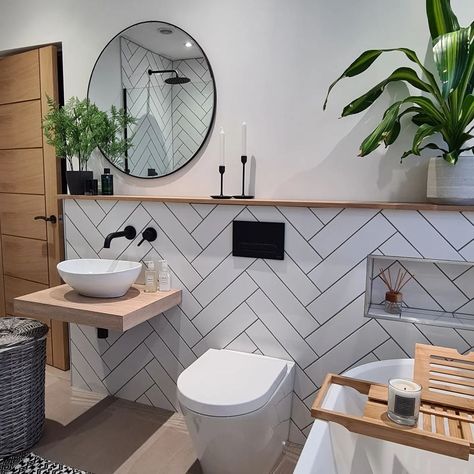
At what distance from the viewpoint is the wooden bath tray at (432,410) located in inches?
41.5

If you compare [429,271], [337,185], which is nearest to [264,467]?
[429,271]

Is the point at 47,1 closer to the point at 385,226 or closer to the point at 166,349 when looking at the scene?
the point at 166,349

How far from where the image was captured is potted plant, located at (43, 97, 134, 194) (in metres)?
2.22

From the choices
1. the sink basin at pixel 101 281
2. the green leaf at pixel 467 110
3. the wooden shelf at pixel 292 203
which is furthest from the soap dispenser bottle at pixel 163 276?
the green leaf at pixel 467 110

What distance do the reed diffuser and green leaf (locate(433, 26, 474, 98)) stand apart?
31.1 inches

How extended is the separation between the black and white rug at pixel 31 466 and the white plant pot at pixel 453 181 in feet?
6.43

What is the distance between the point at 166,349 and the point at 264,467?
2.71 ft

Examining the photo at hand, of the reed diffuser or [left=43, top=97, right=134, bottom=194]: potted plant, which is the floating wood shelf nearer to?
the reed diffuser

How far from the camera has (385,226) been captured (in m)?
1.72

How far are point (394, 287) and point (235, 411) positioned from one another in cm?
93

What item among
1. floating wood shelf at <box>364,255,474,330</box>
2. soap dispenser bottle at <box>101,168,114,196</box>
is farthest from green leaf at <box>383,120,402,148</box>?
soap dispenser bottle at <box>101,168,114,196</box>

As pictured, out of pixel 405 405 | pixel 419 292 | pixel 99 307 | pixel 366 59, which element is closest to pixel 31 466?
pixel 99 307

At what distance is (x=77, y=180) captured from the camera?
234 centimetres

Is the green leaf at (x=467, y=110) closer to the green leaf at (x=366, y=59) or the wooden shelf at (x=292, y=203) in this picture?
the green leaf at (x=366, y=59)
